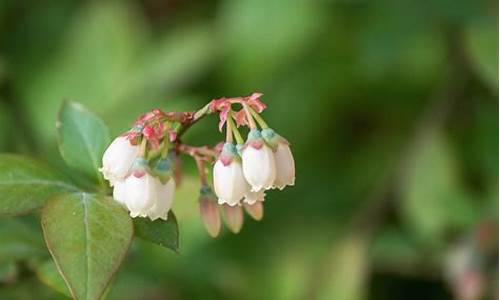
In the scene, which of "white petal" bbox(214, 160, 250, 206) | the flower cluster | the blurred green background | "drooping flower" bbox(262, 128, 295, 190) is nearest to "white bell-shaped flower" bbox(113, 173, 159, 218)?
the flower cluster

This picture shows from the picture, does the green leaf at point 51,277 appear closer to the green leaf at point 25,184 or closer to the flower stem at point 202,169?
the green leaf at point 25,184

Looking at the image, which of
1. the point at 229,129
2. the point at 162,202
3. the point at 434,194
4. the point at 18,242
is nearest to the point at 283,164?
the point at 229,129

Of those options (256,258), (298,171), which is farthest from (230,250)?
(298,171)

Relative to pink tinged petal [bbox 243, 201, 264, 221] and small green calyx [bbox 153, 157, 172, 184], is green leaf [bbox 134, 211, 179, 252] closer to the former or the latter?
small green calyx [bbox 153, 157, 172, 184]

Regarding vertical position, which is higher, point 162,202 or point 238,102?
point 238,102

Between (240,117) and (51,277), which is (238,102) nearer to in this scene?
(240,117)

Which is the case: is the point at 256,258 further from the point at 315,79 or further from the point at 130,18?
the point at 130,18

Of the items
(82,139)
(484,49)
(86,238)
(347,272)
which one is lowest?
(86,238)
